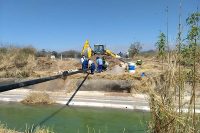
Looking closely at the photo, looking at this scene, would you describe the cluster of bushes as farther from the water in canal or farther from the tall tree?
the tall tree

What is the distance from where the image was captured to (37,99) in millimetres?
20641

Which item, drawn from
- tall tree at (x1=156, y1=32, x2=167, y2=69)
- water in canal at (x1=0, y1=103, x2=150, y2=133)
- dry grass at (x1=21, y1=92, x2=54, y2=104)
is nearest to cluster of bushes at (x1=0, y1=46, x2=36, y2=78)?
dry grass at (x1=21, y1=92, x2=54, y2=104)

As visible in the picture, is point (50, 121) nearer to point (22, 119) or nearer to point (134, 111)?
point (22, 119)

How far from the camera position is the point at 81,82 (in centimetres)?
2341

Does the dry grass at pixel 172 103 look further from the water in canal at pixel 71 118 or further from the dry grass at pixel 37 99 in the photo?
the dry grass at pixel 37 99

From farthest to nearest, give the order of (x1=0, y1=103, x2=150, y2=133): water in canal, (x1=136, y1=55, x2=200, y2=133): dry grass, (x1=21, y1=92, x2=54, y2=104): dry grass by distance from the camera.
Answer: (x1=21, y1=92, x2=54, y2=104): dry grass
(x1=0, y1=103, x2=150, y2=133): water in canal
(x1=136, y1=55, x2=200, y2=133): dry grass

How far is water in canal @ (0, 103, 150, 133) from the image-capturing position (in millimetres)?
14062

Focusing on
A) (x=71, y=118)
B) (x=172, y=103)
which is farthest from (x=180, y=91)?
(x=71, y=118)

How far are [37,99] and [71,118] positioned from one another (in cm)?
465

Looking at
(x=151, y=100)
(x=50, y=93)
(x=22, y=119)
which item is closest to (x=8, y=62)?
(x=50, y=93)

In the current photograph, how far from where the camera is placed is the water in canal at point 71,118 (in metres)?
14.1

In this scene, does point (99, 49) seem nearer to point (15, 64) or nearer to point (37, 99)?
point (15, 64)

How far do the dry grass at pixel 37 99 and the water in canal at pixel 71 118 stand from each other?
0.62 metres

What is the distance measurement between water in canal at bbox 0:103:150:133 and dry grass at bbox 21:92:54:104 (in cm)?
62
